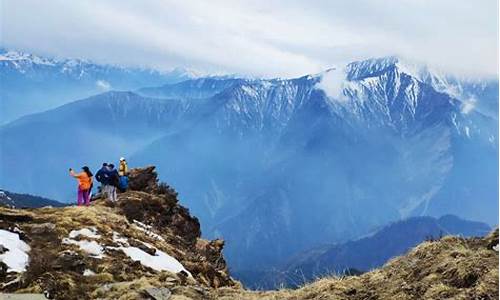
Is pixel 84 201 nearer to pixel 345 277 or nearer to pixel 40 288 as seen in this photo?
pixel 40 288

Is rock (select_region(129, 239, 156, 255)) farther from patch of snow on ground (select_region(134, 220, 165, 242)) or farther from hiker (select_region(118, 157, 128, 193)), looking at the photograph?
hiker (select_region(118, 157, 128, 193))

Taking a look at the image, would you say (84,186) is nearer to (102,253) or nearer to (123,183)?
(123,183)

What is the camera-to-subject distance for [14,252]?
18422 mm

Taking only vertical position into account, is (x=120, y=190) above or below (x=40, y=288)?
above

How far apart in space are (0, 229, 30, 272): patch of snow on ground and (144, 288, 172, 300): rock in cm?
436

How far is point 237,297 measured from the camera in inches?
616

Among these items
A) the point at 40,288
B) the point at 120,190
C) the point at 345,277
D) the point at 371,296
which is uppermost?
the point at 120,190

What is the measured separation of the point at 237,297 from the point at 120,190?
65.5ft

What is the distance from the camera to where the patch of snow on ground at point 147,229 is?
85.5 feet

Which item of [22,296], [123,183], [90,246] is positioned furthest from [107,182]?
[22,296]

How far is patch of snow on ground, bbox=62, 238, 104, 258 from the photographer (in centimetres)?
1987

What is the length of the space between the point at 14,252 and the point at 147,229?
30.9 feet

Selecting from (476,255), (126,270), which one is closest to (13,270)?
(126,270)

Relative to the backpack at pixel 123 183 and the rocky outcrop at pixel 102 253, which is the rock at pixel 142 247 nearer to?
the rocky outcrop at pixel 102 253
